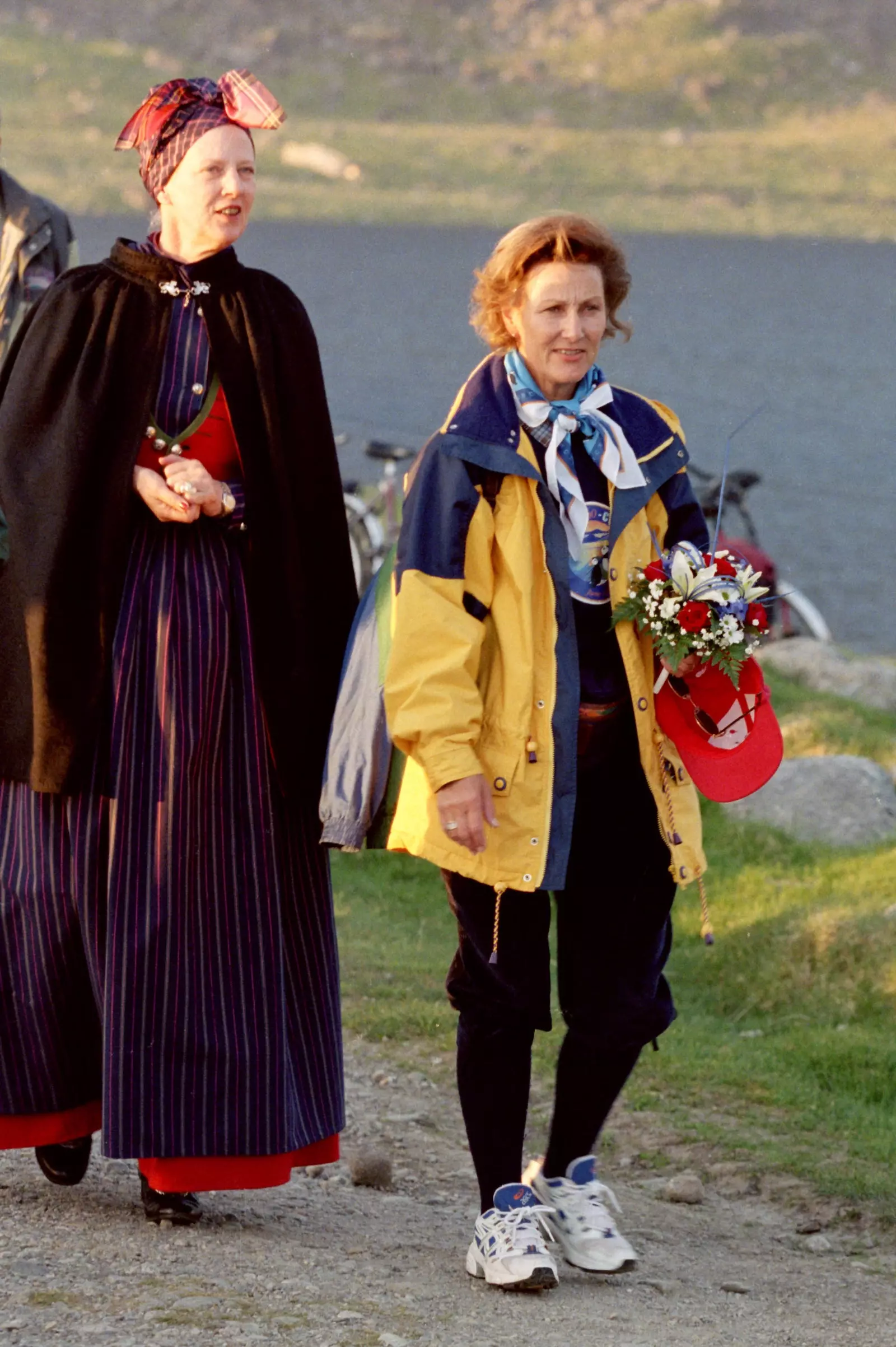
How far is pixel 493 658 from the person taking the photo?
3.36 meters

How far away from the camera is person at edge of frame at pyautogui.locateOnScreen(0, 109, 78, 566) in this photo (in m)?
5.53

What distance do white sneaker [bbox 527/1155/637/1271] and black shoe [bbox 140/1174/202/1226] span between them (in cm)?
64

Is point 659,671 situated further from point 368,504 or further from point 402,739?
point 368,504

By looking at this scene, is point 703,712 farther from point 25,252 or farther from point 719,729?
point 25,252

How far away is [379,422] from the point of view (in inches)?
1783

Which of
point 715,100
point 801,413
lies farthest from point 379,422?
point 715,100

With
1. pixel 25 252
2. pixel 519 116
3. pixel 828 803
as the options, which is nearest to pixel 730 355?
pixel 519 116

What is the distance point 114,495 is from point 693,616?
1.04 metres

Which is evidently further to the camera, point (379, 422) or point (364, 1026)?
point (379, 422)

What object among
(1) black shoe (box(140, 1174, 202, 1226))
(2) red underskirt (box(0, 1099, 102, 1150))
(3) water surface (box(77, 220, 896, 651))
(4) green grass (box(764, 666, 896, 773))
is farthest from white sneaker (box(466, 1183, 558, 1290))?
(3) water surface (box(77, 220, 896, 651))

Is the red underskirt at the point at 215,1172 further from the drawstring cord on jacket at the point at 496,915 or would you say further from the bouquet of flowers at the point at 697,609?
the bouquet of flowers at the point at 697,609

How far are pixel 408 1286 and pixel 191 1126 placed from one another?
483 millimetres

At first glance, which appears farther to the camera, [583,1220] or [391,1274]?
[583,1220]

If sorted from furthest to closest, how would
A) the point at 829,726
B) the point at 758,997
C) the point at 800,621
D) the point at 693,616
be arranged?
1. the point at 800,621
2. the point at 829,726
3. the point at 758,997
4. the point at 693,616
